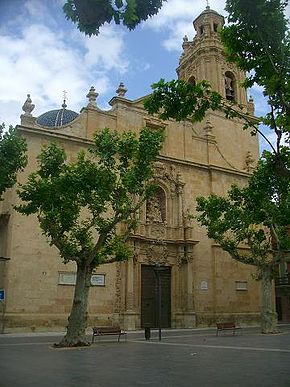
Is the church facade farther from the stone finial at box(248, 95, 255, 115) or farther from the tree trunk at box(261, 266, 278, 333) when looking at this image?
the tree trunk at box(261, 266, 278, 333)

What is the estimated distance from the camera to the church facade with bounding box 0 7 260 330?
22.2m

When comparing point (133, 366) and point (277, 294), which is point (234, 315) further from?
point (133, 366)

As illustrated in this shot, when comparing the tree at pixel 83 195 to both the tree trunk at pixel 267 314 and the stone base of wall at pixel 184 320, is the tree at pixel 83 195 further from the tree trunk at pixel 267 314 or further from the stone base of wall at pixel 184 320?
the stone base of wall at pixel 184 320

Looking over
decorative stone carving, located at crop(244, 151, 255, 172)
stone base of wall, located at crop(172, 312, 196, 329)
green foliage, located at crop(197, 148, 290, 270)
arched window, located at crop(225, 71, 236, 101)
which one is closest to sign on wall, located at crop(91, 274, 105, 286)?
stone base of wall, located at crop(172, 312, 196, 329)

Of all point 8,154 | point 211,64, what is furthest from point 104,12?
point 211,64

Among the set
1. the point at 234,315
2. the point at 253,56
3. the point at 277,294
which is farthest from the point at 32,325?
the point at 277,294

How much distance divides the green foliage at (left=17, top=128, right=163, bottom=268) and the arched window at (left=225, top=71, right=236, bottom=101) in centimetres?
1895

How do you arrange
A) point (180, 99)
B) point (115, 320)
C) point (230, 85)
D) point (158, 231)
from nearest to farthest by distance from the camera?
1. point (180, 99)
2. point (115, 320)
3. point (158, 231)
4. point (230, 85)

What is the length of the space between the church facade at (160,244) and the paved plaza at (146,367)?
23.2ft

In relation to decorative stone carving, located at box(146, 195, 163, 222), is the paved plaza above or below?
below

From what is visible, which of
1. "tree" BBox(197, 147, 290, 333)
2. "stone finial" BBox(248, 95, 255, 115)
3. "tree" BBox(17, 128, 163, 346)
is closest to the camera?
"tree" BBox(17, 128, 163, 346)

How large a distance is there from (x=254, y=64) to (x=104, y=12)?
4892 mm

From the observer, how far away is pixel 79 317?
15430mm

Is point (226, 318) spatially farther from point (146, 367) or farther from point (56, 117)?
point (146, 367)
